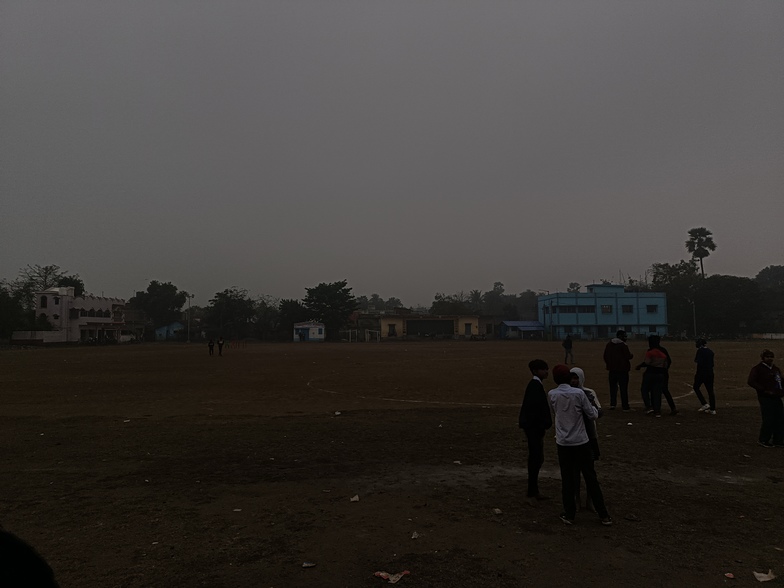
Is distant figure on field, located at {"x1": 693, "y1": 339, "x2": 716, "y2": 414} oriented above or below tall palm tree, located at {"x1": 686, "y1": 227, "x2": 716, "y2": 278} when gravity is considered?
below

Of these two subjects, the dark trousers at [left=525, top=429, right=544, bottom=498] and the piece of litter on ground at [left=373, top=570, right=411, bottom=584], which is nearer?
the piece of litter on ground at [left=373, top=570, right=411, bottom=584]

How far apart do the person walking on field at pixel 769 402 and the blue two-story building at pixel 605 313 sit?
83665 mm

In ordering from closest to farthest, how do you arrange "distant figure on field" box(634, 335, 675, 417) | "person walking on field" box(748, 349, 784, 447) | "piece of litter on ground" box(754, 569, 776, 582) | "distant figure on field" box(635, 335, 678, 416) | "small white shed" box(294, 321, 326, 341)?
"piece of litter on ground" box(754, 569, 776, 582)
"person walking on field" box(748, 349, 784, 447)
"distant figure on field" box(634, 335, 675, 417)
"distant figure on field" box(635, 335, 678, 416)
"small white shed" box(294, 321, 326, 341)

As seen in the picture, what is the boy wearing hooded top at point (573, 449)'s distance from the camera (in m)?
5.79

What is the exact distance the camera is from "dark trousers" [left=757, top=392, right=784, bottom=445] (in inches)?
360

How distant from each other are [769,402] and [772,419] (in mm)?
330

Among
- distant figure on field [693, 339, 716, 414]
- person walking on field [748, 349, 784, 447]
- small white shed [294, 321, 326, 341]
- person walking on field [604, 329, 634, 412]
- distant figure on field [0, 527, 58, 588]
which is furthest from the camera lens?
small white shed [294, 321, 326, 341]

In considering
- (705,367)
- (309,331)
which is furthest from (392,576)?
(309,331)

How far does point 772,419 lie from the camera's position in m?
9.22

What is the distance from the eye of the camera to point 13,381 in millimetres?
23094

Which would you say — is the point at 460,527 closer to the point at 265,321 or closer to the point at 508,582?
the point at 508,582

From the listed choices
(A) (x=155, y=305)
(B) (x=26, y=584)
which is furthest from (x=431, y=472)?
(A) (x=155, y=305)

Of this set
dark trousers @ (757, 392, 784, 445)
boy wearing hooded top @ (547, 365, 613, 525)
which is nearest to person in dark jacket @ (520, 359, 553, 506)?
boy wearing hooded top @ (547, 365, 613, 525)

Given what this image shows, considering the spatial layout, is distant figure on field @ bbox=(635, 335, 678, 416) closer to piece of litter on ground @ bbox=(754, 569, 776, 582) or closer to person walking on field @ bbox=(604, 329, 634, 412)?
person walking on field @ bbox=(604, 329, 634, 412)
